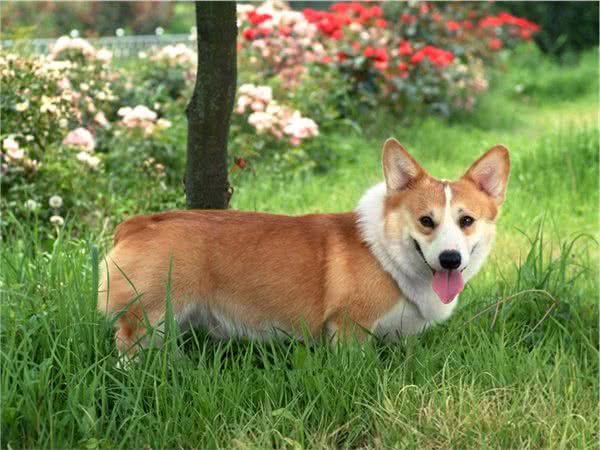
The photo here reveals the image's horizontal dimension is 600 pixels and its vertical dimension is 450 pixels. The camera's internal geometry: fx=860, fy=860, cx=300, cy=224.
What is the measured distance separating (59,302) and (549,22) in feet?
41.9

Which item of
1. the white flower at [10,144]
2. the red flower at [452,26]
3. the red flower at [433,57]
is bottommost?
the white flower at [10,144]

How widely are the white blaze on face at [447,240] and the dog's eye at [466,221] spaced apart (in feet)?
0.10

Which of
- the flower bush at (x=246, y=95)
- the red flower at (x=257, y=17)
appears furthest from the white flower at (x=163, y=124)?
the red flower at (x=257, y=17)

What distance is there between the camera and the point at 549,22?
574 inches

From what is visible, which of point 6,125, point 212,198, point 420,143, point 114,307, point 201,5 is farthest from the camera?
point 420,143

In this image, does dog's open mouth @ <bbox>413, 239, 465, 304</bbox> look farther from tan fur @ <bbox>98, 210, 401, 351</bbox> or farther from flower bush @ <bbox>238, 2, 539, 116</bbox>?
flower bush @ <bbox>238, 2, 539, 116</bbox>

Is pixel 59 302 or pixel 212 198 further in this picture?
pixel 212 198

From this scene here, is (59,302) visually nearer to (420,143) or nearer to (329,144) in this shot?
(329,144)

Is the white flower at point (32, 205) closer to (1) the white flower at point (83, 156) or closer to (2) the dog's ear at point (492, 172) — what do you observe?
(1) the white flower at point (83, 156)

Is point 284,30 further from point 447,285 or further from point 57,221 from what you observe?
point 447,285

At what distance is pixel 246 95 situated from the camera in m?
7.12

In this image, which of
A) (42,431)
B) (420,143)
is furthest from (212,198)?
(420,143)

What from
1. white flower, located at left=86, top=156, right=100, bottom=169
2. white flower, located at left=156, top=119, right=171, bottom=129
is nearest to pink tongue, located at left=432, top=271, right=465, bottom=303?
white flower, located at left=86, top=156, right=100, bottom=169

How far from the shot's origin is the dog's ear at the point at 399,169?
141 inches
